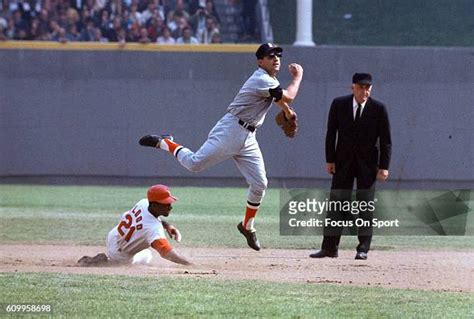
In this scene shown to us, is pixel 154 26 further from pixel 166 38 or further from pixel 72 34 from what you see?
pixel 72 34

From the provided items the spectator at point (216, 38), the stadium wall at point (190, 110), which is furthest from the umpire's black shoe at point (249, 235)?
the spectator at point (216, 38)

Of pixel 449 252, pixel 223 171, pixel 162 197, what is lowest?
pixel 223 171

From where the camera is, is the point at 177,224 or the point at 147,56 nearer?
the point at 177,224

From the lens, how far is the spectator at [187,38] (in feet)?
70.2

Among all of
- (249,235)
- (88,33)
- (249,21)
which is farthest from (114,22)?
(249,235)

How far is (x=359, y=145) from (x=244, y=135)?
114 cm

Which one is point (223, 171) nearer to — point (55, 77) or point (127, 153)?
point (127, 153)

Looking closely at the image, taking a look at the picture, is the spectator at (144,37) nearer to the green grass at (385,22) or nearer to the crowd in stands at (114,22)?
the crowd in stands at (114,22)

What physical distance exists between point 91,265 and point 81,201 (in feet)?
27.0

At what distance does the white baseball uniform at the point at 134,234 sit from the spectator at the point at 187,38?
39.9ft

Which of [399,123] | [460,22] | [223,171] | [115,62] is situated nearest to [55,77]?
[115,62]

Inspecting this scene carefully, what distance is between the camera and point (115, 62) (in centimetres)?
2127

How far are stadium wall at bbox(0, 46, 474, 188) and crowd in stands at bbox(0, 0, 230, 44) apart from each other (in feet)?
1.47

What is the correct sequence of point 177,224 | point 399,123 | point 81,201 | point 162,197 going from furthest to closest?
point 399,123, point 81,201, point 177,224, point 162,197
